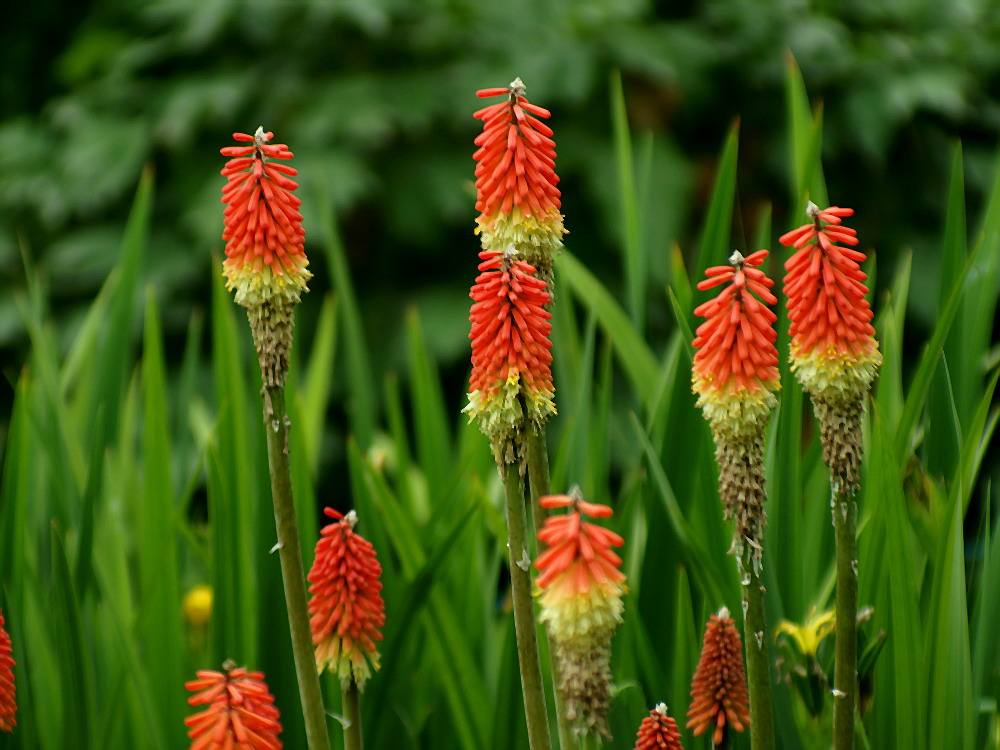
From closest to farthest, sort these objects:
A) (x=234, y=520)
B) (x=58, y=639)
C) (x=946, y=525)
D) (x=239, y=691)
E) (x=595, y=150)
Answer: (x=239, y=691) → (x=946, y=525) → (x=58, y=639) → (x=234, y=520) → (x=595, y=150)

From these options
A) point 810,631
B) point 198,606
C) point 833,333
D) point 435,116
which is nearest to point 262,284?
point 833,333

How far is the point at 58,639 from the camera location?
208 cm

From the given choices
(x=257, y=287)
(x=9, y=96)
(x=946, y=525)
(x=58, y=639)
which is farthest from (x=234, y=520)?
(x=9, y=96)

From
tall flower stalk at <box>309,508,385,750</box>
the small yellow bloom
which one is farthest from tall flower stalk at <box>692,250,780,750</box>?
the small yellow bloom

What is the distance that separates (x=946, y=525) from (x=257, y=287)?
96 centimetres

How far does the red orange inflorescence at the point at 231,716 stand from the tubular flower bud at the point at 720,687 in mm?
554

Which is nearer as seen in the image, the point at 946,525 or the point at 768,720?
the point at 768,720

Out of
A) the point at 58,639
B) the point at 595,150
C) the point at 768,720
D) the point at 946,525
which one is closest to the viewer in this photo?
the point at 768,720

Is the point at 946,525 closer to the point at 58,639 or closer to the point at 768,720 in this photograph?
the point at 768,720

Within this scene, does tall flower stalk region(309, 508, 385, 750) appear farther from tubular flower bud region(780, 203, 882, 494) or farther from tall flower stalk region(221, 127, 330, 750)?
tubular flower bud region(780, 203, 882, 494)

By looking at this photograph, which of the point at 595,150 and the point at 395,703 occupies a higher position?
the point at 595,150

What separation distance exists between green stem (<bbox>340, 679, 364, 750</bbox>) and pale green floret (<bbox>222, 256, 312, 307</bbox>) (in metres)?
0.51

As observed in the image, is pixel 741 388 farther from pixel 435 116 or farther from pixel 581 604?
pixel 435 116

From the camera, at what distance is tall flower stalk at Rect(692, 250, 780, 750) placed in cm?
150
